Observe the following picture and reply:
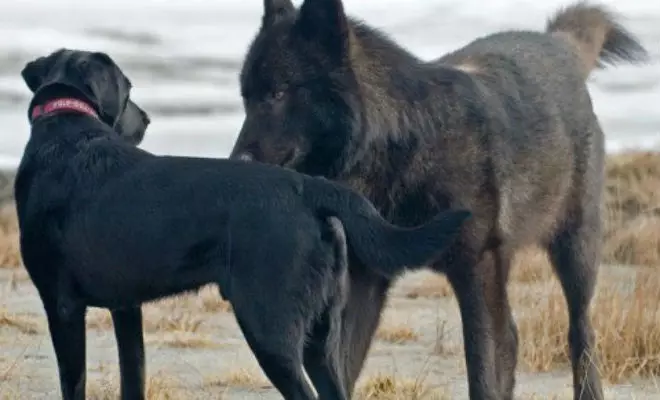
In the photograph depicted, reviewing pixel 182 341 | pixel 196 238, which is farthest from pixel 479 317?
pixel 182 341

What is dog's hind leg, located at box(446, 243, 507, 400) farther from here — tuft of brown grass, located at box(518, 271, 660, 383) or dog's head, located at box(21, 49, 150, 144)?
dog's head, located at box(21, 49, 150, 144)

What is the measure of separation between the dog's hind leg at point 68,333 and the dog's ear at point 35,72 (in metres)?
1.00

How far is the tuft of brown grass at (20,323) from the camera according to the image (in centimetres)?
836

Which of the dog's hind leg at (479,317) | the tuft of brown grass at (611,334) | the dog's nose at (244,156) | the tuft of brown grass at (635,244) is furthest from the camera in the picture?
the tuft of brown grass at (635,244)

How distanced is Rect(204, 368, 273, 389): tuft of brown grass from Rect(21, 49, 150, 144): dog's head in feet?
4.45

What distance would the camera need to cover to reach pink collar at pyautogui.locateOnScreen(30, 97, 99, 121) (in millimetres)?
5703

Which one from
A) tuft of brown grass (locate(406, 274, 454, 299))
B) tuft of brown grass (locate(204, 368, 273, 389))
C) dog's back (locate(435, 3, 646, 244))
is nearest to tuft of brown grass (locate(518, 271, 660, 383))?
dog's back (locate(435, 3, 646, 244))

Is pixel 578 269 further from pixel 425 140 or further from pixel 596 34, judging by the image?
pixel 425 140

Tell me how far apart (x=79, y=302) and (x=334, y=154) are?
49.2 inches

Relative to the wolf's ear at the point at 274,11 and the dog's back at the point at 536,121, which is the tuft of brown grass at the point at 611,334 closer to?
the dog's back at the point at 536,121

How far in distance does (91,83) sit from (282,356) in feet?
5.05

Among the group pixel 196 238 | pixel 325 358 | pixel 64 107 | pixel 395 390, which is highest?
pixel 64 107

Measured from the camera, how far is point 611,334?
23.9ft

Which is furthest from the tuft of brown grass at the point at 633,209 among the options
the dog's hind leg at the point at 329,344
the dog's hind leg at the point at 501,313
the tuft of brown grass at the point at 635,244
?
the dog's hind leg at the point at 329,344
